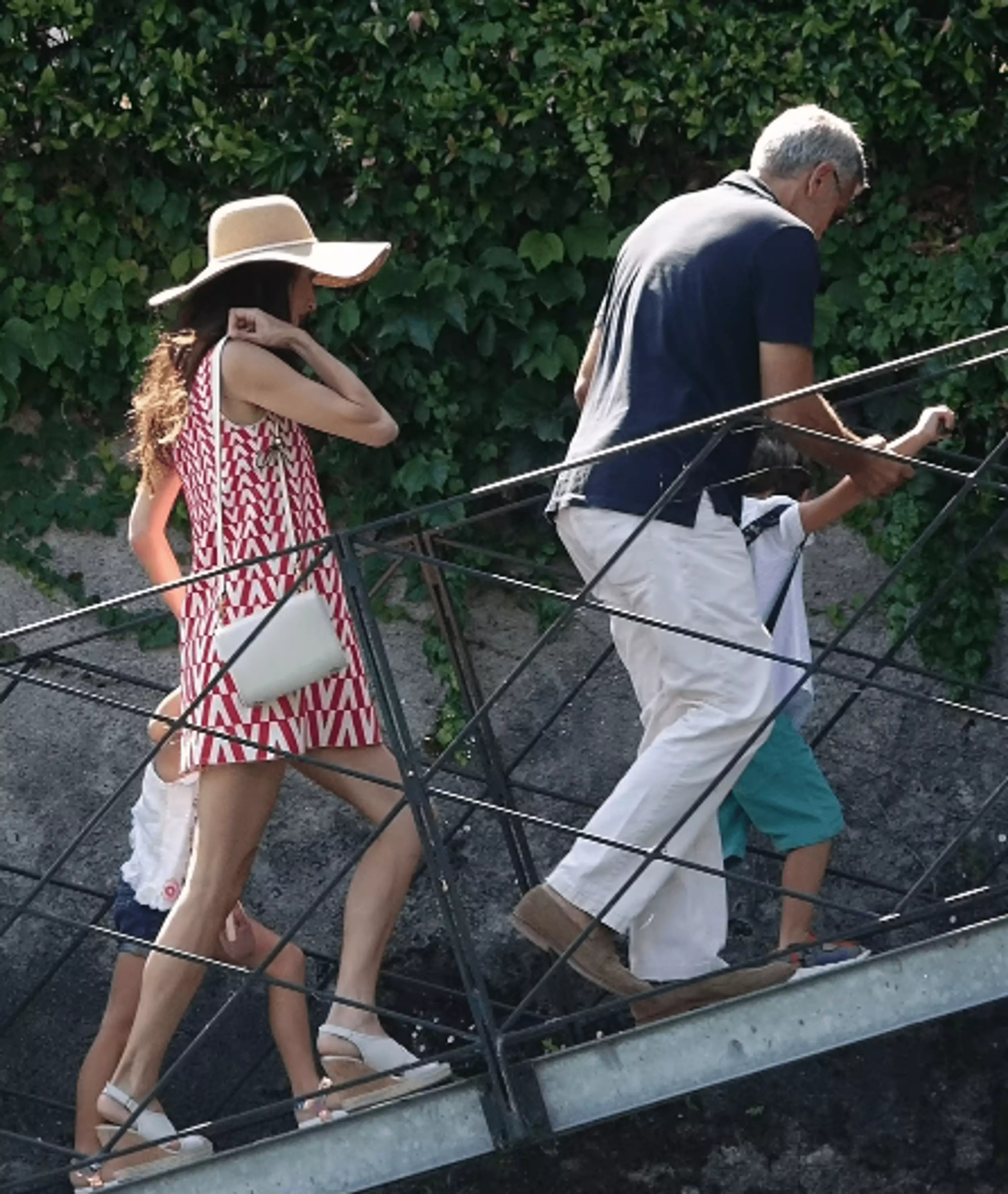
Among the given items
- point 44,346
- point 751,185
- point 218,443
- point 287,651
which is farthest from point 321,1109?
point 44,346

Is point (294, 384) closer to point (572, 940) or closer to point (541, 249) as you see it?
point (572, 940)

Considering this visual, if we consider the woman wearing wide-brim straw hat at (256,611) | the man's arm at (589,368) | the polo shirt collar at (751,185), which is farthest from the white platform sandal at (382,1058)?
the polo shirt collar at (751,185)

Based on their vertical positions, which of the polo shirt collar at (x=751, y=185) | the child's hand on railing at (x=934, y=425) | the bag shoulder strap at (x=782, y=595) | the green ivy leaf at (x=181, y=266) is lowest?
the bag shoulder strap at (x=782, y=595)

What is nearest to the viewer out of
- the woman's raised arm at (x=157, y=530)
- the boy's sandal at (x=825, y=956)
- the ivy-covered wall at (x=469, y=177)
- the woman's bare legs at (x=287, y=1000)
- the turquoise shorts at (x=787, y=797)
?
the boy's sandal at (x=825, y=956)

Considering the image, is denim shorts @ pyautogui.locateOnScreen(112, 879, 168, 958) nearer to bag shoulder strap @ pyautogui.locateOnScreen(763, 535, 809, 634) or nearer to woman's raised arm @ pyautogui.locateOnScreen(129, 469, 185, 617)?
woman's raised arm @ pyautogui.locateOnScreen(129, 469, 185, 617)

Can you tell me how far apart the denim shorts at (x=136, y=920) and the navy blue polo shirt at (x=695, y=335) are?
1218mm

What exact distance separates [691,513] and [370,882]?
0.91 m

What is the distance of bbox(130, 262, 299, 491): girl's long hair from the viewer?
15.7 feet

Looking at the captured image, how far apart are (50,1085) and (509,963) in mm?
1194

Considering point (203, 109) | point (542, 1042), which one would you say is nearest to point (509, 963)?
point (542, 1042)

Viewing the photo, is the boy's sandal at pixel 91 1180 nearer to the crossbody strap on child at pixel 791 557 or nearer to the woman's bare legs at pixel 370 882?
the woman's bare legs at pixel 370 882

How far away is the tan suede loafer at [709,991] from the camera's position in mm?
4660

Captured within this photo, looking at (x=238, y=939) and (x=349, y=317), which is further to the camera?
(x=349, y=317)

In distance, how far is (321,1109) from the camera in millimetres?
4836
